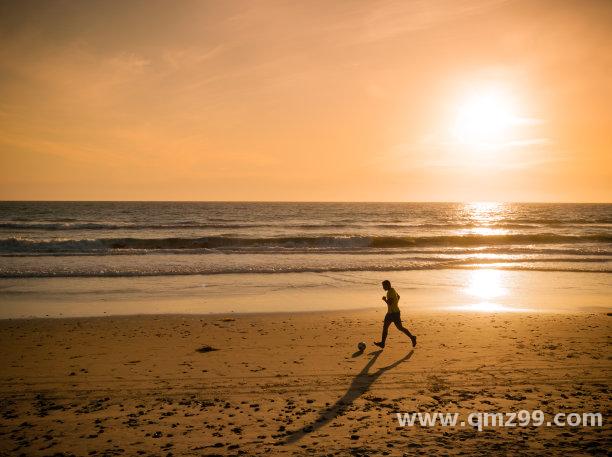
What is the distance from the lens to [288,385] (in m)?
7.57

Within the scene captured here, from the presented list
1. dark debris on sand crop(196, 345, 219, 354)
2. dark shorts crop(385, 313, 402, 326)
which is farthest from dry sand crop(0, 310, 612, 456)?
dark shorts crop(385, 313, 402, 326)

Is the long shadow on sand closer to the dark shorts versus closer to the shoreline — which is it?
the dark shorts

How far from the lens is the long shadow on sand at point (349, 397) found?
19.3 ft

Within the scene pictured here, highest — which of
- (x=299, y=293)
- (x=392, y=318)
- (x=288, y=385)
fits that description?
(x=392, y=318)

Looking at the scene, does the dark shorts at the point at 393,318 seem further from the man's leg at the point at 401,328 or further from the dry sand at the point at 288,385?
the dry sand at the point at 288,385

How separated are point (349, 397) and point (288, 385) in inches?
45.2

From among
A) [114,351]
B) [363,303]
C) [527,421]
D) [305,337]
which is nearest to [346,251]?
[363,303]

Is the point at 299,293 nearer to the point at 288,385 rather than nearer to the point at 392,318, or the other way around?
the point at 392,318

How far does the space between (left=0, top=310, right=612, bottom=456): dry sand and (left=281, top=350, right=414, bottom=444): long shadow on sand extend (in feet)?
0.10

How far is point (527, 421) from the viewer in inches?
243

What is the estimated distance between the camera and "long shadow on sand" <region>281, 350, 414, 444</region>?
5.87 meters

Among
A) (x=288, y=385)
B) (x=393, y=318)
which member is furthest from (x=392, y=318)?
(x=288, y=385)

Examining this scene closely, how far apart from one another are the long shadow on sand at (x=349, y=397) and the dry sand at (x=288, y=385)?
31mm

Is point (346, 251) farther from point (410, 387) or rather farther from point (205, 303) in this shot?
point (410, 387)
